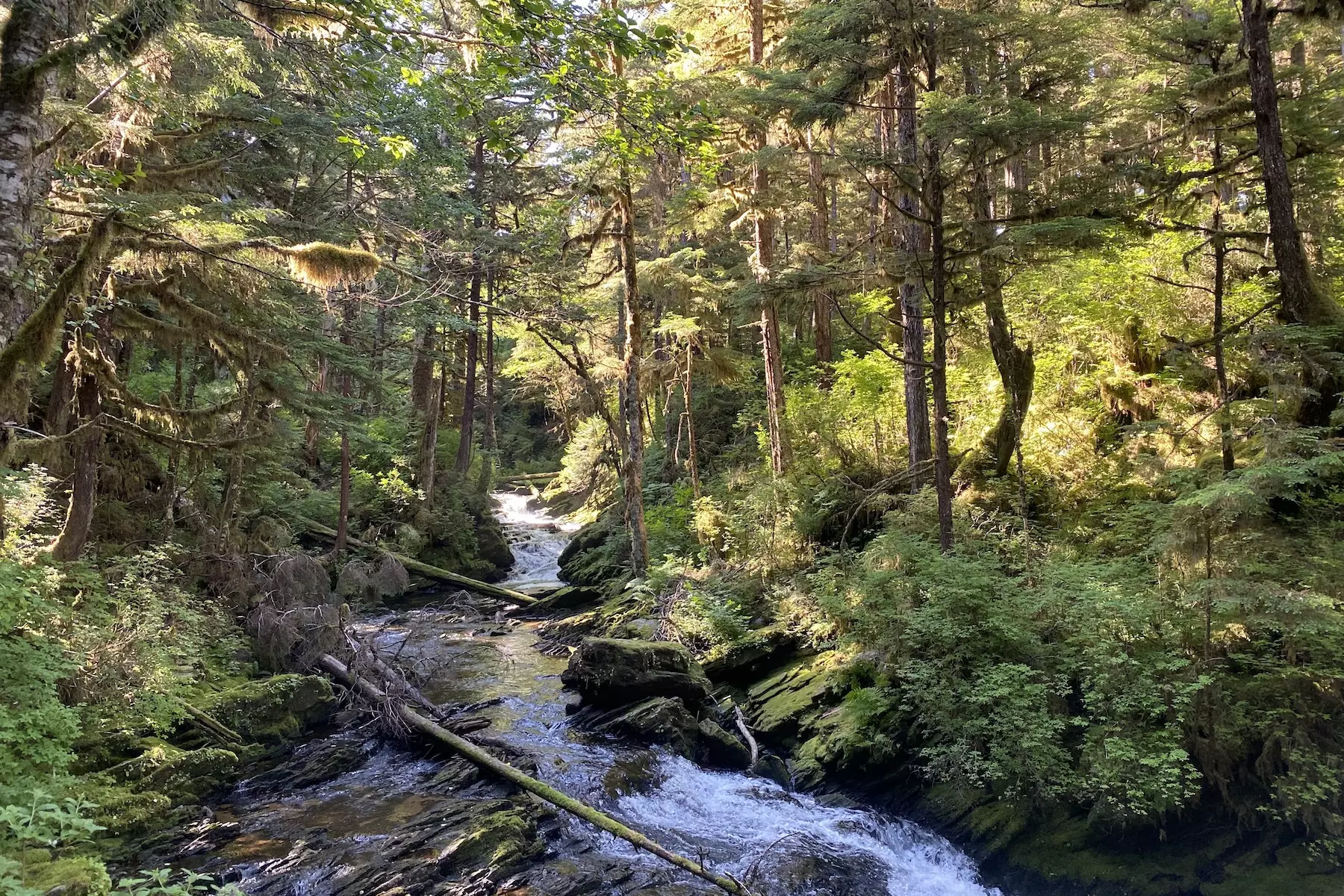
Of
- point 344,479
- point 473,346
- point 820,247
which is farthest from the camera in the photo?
point 473,346

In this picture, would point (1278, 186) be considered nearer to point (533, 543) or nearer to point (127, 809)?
point (127, 809)

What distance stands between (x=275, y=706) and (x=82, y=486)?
391cm

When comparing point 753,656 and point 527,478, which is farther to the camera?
point 527,478

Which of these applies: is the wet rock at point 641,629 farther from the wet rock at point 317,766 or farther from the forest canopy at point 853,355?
the wet rock at point 317,766

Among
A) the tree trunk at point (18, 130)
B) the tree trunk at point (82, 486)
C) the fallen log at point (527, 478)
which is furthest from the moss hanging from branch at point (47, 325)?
the fallen log at point (527, 478)

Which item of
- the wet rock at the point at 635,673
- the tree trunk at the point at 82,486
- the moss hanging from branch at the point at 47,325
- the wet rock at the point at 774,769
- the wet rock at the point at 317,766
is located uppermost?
the moss hanging from branch at the point at 47,325

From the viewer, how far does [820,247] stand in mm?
15586

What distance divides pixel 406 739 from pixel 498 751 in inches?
56.8

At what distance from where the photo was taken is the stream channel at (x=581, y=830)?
6.94 metres

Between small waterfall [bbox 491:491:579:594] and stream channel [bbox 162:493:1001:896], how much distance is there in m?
11.0

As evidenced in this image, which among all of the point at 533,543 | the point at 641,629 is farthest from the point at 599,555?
the point at 641,629

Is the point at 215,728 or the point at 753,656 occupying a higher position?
the point at 215,728

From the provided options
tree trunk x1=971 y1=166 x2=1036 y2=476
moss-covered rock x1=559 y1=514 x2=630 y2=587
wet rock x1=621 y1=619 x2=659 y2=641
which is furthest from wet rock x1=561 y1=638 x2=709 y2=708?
tree trunk x1=971 y1=166 x2=1036 y2=476

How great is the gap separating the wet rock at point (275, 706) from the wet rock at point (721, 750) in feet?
18.2
